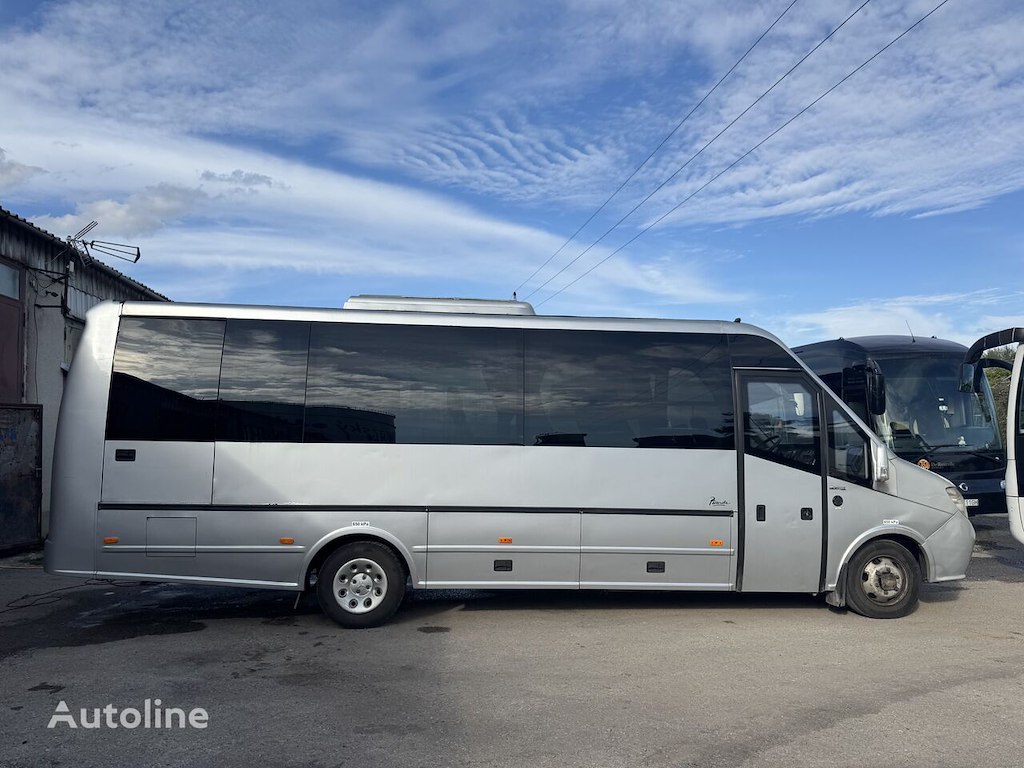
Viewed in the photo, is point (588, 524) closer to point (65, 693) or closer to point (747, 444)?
point (747, 444)

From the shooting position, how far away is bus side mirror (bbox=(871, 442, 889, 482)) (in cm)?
827

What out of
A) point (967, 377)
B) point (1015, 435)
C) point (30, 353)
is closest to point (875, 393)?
point (1015, 435)

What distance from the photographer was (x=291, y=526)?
787 cm

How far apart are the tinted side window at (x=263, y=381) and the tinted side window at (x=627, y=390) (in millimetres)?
2288

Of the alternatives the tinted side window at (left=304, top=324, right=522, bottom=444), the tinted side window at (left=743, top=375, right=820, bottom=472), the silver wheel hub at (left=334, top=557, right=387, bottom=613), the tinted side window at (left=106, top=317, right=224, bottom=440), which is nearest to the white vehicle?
the tinted side window at (left=743, top=375, right=820, bottom=472)

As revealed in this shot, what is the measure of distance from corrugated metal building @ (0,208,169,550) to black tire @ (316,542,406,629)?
768 cm

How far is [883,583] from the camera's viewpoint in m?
8.34

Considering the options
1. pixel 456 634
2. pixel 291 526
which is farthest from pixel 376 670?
pixel 291 526

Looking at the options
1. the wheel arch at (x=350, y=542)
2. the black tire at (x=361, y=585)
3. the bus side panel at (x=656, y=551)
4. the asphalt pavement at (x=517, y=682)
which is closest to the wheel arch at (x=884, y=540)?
the asphalt pavement at (x=517, y=682)

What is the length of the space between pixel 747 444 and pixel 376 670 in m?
4.19

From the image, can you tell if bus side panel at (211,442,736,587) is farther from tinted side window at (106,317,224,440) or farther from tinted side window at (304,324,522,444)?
tinted side window at (106,317,224,440)

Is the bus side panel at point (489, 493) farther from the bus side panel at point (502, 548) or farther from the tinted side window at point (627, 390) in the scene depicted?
the tinted side window at point (627, 390)

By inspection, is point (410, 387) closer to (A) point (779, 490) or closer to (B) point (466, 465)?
(B) point (466, 465)

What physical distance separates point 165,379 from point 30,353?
7.32m
